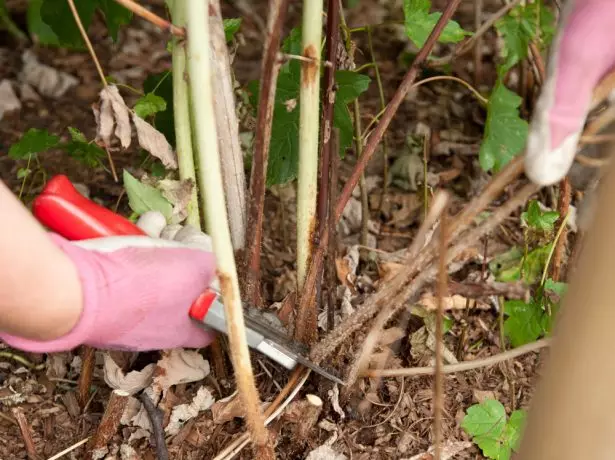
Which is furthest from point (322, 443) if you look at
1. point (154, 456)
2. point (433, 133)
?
A: point (433, 133)

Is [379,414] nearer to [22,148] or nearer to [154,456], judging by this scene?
[154,456]

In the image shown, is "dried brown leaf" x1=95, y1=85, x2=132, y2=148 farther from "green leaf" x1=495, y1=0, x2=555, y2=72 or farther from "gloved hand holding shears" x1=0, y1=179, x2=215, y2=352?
"green leaf" x1=495, y1=0, x2=555, y2=72

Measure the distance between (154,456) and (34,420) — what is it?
8.9 inches

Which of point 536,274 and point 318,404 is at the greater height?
point 536,274

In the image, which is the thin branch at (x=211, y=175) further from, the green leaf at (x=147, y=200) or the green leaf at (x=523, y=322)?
the green leaf at (x=523, y=322)

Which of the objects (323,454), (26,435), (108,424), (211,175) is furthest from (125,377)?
(211,175)

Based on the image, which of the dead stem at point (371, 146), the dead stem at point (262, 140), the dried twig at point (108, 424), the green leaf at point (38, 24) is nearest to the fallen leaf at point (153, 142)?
the dead stem at point (262, 140)

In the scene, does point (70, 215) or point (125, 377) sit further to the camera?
point (125, 377)

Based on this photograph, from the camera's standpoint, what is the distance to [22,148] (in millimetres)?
1288

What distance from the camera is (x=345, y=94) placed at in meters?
1.11

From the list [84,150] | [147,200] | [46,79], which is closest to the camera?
[147,200]

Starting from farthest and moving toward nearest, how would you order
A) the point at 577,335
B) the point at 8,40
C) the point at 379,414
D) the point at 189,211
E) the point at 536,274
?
the point at 8,40 < the point at 536,274 < the point at 379,414 < the point at 189,211 < the point at 577,335

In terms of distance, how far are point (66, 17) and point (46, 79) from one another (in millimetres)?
651

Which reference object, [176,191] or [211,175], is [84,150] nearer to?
[176,191]
